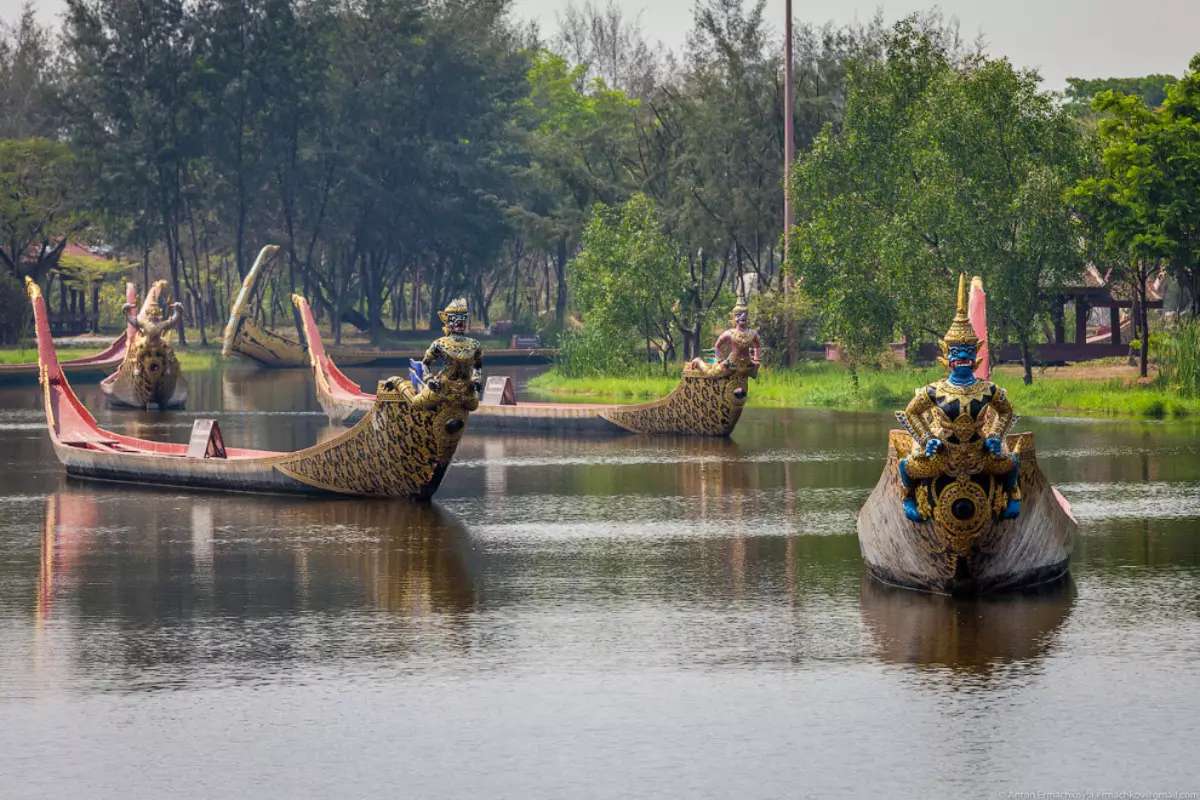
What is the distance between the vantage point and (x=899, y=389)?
42750 mm

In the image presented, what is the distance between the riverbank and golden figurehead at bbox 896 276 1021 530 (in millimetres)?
23620

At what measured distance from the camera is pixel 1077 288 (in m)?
50.7

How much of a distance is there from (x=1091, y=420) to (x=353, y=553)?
835 inches

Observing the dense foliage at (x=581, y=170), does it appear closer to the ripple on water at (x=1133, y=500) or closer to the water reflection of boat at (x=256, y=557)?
the ripple on water at (x=1133, y=500)

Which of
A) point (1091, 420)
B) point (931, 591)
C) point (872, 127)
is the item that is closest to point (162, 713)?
point (931, 591)

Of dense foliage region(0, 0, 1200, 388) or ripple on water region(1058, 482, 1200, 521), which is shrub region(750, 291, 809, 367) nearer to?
dense foliage region(0, 0, 1200, 388)

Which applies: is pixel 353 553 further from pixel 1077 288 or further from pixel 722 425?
pixel 1077 288

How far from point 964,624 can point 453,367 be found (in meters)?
8.88

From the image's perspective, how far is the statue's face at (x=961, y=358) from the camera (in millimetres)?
14312

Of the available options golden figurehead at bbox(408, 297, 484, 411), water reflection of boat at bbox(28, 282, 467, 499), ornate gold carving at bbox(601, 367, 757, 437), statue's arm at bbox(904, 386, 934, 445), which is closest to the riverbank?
ornate gold carving at bbox(601, 367, 757, 437)

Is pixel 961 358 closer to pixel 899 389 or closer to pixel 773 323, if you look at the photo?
pixel 899 389

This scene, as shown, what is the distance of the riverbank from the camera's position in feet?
125

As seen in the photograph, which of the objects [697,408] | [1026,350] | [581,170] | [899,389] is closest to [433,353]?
[697,408]

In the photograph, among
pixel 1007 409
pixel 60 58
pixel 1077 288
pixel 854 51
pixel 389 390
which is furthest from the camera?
pixel 60 58
